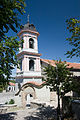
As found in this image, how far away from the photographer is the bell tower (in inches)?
728

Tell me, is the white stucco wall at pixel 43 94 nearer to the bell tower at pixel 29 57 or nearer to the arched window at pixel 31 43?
the bell tower at pixel 29 57

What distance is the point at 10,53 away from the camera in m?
5.66

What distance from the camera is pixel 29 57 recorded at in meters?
19.8

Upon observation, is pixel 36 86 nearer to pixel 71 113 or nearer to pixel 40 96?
pixel 40 96

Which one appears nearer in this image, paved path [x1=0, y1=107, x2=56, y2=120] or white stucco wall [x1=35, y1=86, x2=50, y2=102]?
paved path [x1=0, y1=107, x2=56, y2=120]

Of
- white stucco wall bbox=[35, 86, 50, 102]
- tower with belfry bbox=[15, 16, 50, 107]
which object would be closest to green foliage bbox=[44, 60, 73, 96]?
white stucco wall bbox=[35, 86, 50, 102]

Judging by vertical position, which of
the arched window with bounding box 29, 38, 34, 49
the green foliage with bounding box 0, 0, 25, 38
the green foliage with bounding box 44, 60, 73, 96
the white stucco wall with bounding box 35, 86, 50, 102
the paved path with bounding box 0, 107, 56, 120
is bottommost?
the paved path with bounding box 0, 107, 56, 120

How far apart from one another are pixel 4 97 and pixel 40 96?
14018mm

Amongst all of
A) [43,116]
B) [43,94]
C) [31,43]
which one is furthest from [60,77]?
[31,43]

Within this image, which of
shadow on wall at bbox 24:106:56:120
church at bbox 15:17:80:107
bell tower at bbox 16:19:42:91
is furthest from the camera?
bell tower at bbox 16:19:42:91

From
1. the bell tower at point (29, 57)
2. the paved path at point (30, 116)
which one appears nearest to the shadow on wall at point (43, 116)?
the paved path at point (30, 116)

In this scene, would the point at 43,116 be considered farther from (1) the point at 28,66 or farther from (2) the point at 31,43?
(2) the point at 31,43

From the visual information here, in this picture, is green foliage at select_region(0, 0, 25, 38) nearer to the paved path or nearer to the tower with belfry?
the paved path

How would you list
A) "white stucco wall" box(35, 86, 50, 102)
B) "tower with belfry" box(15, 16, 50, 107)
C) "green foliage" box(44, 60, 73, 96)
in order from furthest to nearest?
"tower with belfry" box(15, 16, 50, 107)
"white stucco wall" box(35, 86, 50, 102)
"green foliage" box(44, 60, 73, 96)
